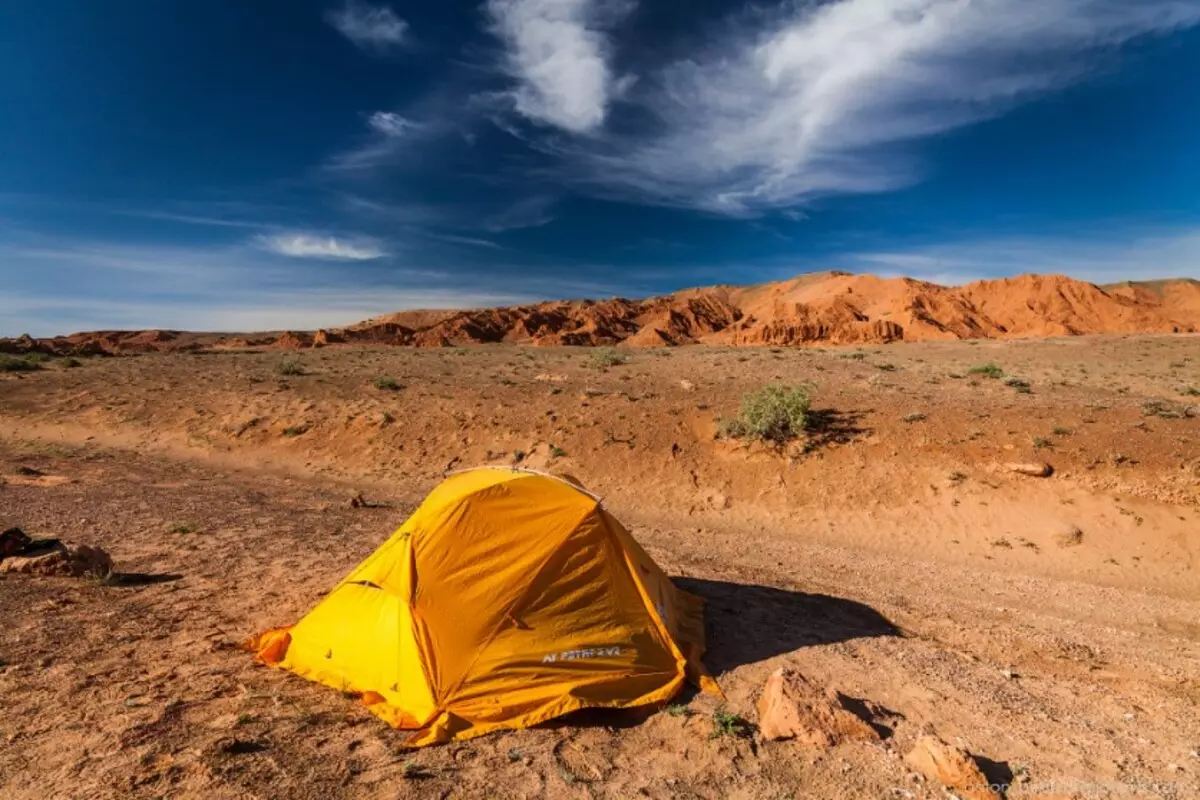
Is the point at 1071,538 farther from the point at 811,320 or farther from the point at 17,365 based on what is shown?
the point at 811,320

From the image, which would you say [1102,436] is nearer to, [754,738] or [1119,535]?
[1119,535]

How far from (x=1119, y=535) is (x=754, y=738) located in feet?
33.5

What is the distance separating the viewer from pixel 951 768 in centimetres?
454

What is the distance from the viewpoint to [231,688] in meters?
5.43

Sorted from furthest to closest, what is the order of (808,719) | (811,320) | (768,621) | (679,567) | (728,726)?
(811,320) < (679,567) < (768,621) < (728,726) < (808,719)

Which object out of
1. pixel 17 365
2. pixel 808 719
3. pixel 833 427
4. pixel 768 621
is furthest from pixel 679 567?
pixel 17 365

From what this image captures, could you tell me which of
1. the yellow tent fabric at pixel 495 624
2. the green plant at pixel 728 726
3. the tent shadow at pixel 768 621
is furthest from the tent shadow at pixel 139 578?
the green plant at pixel 728 726

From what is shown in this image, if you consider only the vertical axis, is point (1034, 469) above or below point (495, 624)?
above

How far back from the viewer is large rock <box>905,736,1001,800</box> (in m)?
4.41

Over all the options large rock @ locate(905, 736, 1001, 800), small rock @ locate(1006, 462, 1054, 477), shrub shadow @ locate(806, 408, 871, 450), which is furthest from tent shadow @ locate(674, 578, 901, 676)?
shrub shadow @ locate(806, 408, 871, 450)

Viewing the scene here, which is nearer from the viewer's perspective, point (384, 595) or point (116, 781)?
point (116, 781)

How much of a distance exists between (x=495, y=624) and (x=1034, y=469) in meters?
12.3

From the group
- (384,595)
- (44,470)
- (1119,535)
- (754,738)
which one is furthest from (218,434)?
(1119,535)

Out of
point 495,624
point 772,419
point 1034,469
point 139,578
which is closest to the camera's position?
point 495,624
